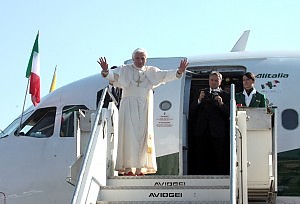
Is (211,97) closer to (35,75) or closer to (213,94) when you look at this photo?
(213,94)

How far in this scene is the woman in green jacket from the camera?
8453 mm

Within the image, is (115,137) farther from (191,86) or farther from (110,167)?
(191,86)

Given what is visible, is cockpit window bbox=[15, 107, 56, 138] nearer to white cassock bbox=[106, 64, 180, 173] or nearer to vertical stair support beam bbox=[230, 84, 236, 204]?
white cassock bbox=[106, 64, 180, 173]

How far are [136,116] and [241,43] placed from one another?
4.99 meters

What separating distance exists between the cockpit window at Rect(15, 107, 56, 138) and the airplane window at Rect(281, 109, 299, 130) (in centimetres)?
385

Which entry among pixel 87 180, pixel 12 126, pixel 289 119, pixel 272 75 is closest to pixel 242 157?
pixel 87 180

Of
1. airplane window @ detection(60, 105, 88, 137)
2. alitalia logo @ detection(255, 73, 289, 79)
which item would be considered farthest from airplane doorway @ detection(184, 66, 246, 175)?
airplane window @ detection(60, 105, 88, 137)

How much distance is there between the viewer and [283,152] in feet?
31.4

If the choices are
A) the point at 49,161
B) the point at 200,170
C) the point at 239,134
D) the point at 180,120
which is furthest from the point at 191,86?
the point at 239,134

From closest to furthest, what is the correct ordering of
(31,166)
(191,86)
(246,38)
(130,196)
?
1. (130,196)
2. (31,166)
3. (191,86)
4. (246,38)

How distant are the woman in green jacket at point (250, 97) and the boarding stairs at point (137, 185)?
0.95 meters

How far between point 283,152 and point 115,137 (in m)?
2.82

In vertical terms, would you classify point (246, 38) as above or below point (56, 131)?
above

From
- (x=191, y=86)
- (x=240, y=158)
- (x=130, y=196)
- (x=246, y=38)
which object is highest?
(x=246, y=38)
